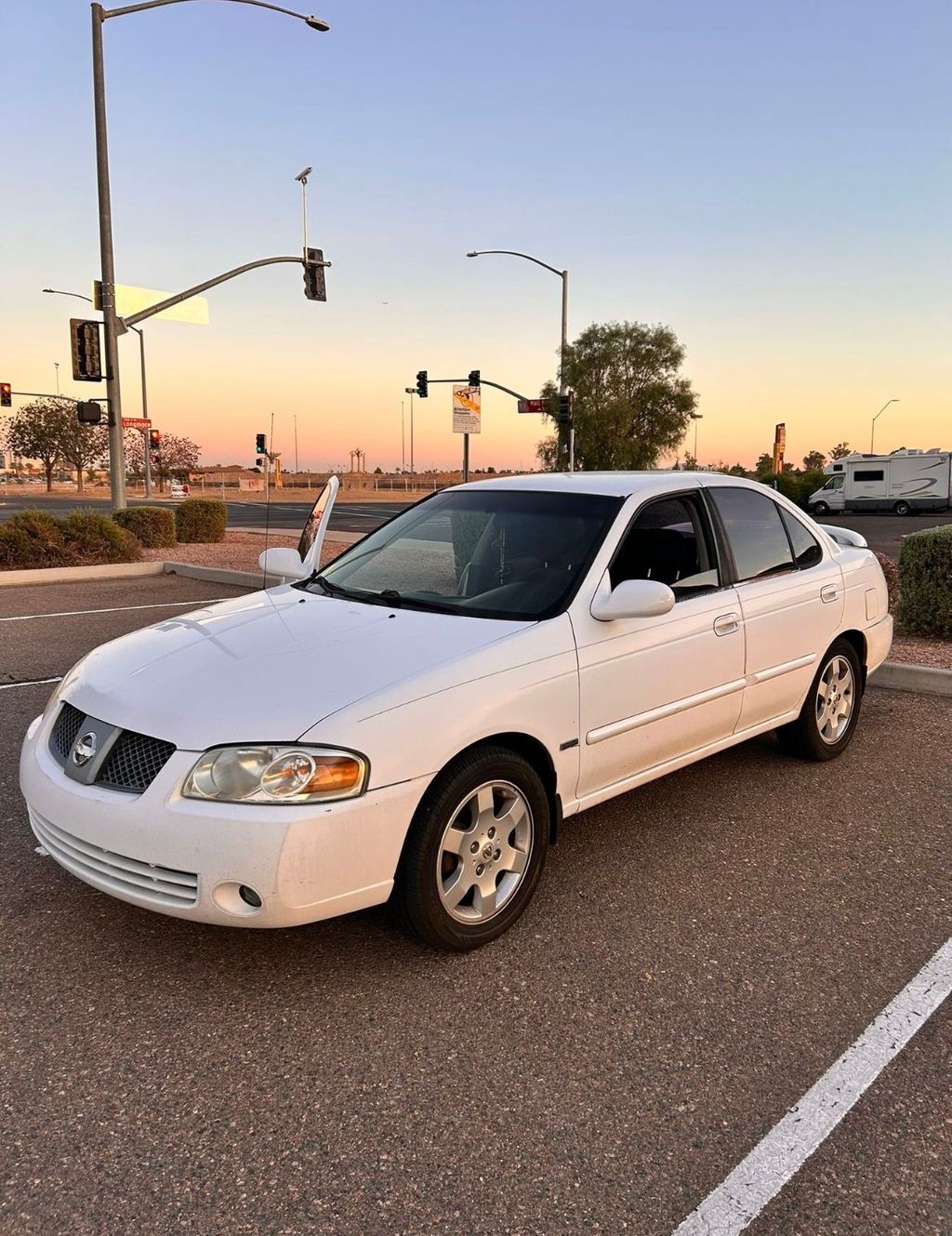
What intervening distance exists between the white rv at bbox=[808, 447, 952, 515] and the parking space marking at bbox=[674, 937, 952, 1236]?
4483 centimetres

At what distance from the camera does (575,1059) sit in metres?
2.62

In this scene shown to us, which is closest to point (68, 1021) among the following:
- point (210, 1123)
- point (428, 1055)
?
point (210, 1123)

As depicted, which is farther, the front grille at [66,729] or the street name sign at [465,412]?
the street name sign at [465,412]

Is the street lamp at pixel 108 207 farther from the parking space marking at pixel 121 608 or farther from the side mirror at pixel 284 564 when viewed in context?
the side mirror at pixel 284 564

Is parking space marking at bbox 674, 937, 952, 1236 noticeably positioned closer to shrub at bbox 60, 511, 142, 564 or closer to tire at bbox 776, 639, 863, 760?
tire at bbox 776, 639, 863, 760

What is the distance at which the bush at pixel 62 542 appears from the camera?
13867mm

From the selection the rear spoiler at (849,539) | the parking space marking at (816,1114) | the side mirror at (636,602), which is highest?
the rear spoiler at (849,539)

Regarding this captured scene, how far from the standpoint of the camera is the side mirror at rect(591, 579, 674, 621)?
3484 millimetres

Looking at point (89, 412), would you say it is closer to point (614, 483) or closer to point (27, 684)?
point (27, 684)

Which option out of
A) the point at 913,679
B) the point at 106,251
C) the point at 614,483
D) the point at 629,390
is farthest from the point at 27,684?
the point at 629,390

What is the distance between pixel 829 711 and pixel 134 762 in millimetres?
3788

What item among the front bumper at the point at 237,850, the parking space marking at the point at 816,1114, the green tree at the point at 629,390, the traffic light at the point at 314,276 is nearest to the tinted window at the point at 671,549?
the front bumper at the point at 237,850

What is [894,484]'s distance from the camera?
142ft

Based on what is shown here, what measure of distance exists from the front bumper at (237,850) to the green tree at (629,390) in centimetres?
5197
